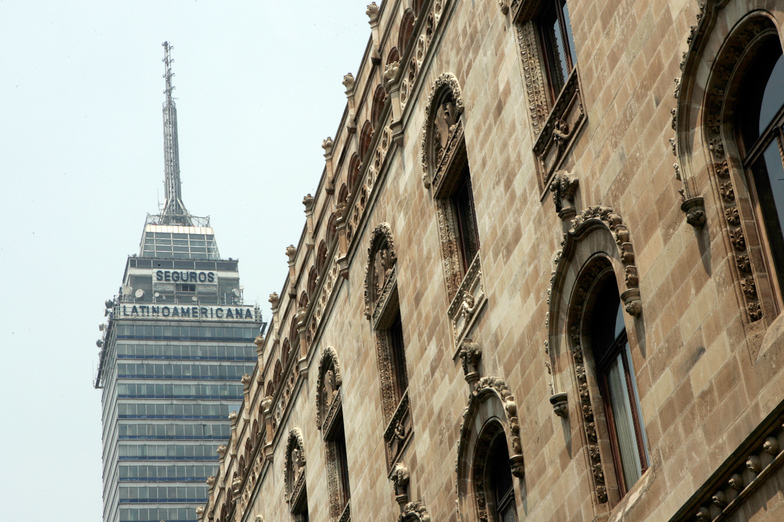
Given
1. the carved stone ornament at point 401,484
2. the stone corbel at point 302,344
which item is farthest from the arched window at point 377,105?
the carved stone ornament at point 401,484

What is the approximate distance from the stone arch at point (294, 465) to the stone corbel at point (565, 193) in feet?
62.2

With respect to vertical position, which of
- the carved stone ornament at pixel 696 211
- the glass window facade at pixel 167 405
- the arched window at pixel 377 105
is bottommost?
the carved stone ornament at pixel 696 211

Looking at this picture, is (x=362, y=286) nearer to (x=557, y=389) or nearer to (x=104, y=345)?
(x=557, y=389)

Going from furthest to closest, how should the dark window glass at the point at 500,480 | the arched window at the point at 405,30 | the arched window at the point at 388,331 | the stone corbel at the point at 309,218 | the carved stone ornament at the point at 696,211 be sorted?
→ the stone corbel at the point at 309,218, the arched window at the point at 405,30, the arched window at the point at 388,331, the dark window glass at the point at 500,480, the carved stone ornament at the point at 696,211

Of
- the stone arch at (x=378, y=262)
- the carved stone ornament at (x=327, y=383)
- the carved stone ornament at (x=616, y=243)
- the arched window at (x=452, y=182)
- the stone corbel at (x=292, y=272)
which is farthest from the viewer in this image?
the stone corbel at (x=292, y=272)

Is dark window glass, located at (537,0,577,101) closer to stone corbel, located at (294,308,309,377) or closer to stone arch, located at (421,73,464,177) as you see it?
stone arch, located at (421,73,464,177)

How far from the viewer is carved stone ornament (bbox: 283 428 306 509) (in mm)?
36500

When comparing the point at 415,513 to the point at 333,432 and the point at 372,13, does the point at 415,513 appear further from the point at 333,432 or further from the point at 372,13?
the point at 372,13

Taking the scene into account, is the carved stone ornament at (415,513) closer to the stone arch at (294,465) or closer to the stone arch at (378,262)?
the stone arch at (378,262)

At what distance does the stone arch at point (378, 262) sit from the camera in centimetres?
2883

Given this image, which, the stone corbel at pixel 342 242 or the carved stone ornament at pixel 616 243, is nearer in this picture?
the carved stone ornament at pixel 616 243

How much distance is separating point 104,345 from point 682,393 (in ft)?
581

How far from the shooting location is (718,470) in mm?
13703

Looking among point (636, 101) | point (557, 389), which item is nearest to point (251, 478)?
point (557, 389)
